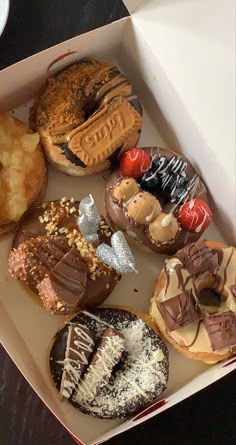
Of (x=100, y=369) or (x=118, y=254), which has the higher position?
(x=118, y=254)

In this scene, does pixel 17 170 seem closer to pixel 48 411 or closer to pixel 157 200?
pixel 157 200

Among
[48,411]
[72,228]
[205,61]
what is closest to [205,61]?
[205,61]

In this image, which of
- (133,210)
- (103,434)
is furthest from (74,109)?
(103,434)

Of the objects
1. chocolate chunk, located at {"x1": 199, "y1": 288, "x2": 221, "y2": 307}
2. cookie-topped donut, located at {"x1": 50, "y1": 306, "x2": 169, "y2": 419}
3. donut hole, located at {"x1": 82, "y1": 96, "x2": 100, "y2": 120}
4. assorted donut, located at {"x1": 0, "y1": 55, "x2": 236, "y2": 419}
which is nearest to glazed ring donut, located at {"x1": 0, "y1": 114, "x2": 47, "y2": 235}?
assorted donut, located at {"x1": 0, "y1": 55, "x2": 236, "y2": 419}

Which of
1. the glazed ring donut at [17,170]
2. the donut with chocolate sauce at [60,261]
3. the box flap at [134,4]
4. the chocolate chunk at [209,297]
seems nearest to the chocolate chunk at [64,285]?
the donut with chocolate sauce at [60,261]

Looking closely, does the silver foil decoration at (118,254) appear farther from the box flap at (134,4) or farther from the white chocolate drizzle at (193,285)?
the box flap at (134,4)

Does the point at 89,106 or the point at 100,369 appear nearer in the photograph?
the point at 100,369
